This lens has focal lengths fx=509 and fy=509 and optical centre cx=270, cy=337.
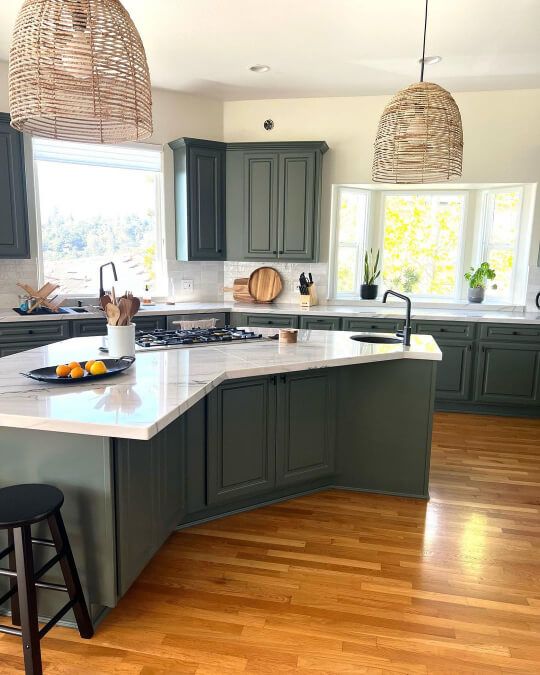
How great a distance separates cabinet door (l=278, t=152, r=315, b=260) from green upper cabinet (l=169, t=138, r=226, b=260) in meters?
0.65

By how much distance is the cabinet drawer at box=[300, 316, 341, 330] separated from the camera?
5156mm

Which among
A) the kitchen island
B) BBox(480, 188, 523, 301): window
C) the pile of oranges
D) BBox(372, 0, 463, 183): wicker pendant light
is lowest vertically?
the kitchen island

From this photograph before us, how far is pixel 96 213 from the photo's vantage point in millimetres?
5371

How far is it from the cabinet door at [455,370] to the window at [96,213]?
124 inches

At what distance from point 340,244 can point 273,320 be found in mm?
1362

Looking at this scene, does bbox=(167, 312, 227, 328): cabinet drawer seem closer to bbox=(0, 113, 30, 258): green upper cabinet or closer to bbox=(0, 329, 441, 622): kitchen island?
bbox=(0, 113, 30, 258): green upper cabinet

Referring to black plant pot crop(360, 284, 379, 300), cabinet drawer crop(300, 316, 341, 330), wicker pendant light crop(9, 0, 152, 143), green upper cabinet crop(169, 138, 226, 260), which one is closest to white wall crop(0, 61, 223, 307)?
green upper cabinet crop(169, 138, 226, 260)

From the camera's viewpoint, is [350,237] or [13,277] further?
[350,237]

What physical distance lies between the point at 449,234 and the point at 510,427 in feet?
7.46

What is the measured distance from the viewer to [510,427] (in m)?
4.70

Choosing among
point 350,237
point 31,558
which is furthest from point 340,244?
point 31,558

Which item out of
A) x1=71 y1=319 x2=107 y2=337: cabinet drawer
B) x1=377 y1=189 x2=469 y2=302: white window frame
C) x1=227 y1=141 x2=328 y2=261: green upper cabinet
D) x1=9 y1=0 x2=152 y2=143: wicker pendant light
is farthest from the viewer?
x1=377 y1=189 x2=469 y2=302: white window frame

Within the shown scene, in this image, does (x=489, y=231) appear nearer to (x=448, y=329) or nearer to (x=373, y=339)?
(x=448, y=329)

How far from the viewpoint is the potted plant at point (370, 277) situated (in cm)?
582
